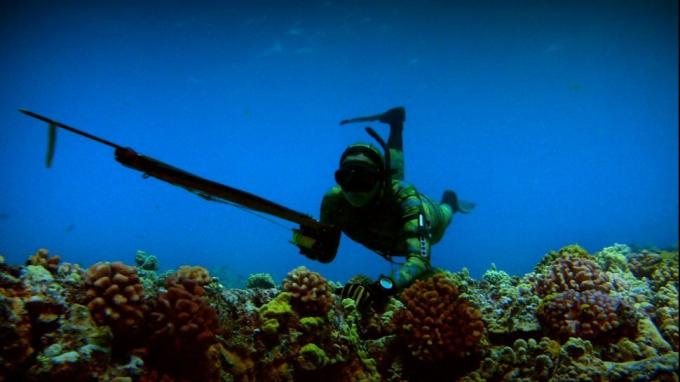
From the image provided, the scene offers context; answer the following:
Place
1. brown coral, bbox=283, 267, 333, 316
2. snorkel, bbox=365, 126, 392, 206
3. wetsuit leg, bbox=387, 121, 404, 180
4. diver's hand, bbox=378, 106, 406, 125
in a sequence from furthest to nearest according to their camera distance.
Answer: diver's hand, bbox=378, 106, 406, 125 → wetsuit leg, bbox=387, 121, 404, 180 → snorkel, bbox=365, 126, 392, 206 → brown coral, bbox=283, 267, 333, 316

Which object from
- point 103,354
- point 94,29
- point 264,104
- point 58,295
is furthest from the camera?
point 264,104

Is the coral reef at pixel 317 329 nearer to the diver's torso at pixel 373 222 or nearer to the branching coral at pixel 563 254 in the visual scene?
the branching coral at pixel 563 254

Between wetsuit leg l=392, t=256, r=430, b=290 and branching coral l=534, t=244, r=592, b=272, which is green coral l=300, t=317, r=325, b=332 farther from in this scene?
Answer: branching coral l=534, t=244, r=592, b=272

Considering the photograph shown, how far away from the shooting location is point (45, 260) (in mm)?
3367

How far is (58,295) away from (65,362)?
672 mm

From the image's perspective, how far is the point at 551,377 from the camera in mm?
3588

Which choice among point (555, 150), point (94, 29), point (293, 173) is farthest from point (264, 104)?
point (555, 150)

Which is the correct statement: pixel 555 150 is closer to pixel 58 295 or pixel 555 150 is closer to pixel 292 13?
pixel 292 13

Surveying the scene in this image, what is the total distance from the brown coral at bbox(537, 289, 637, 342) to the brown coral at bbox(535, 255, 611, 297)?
16.9 inches

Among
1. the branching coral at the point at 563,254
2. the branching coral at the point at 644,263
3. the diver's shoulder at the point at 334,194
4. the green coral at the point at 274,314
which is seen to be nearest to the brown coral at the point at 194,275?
the green coral at the point at 274,314

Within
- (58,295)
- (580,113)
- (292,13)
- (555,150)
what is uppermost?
(555,150)

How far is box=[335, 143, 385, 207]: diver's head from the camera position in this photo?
218 inches

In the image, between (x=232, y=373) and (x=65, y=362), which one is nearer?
(x=65, y=362)

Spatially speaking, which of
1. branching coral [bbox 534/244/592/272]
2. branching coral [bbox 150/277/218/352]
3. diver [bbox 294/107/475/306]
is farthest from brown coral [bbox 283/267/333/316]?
branching coral [bbox 534/244/592/272]
